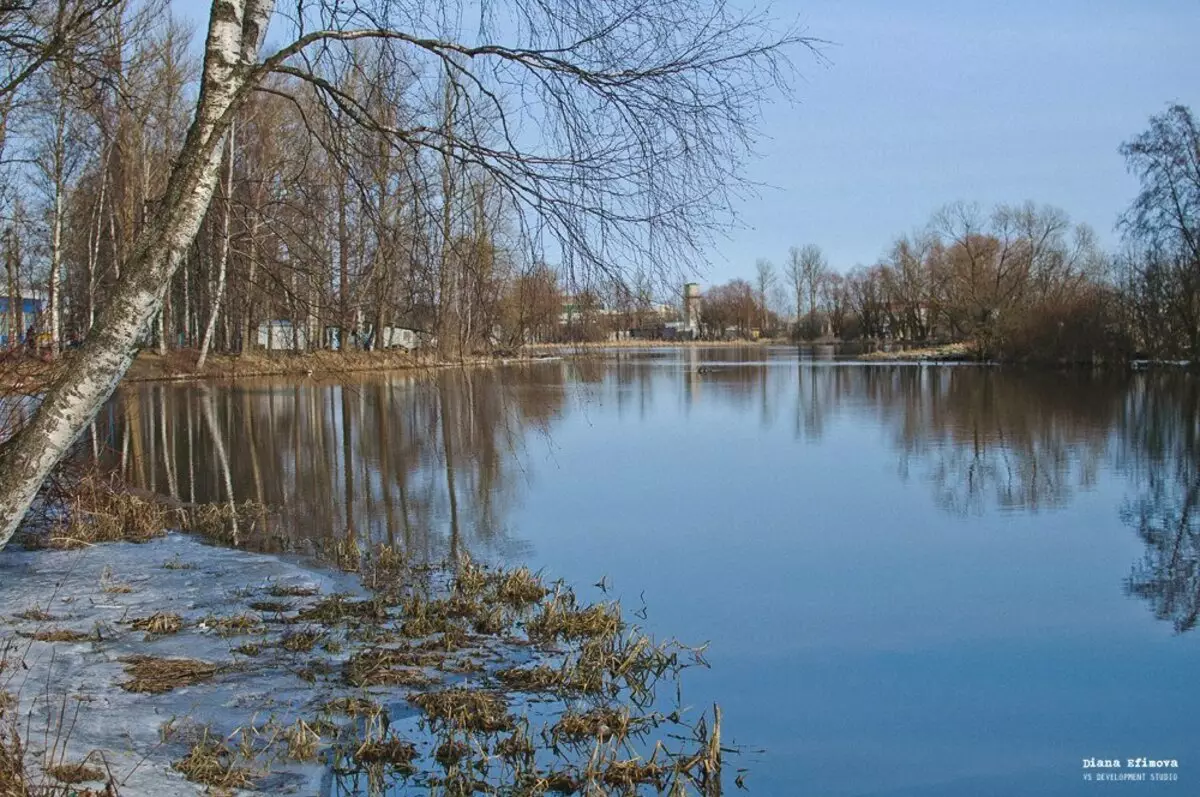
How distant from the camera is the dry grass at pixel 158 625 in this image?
6609 millimetres

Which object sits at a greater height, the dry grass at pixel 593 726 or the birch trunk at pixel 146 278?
the birch trunk at pixel 146 278

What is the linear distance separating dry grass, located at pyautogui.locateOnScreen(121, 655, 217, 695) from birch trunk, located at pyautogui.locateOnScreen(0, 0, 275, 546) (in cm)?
198

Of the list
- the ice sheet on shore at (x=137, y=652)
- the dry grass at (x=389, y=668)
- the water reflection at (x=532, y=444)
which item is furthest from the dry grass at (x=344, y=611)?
the water reflection at (x=532, y=444)

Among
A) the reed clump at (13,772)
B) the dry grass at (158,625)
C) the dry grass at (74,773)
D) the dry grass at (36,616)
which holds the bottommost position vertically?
the dry grass at (158,625)

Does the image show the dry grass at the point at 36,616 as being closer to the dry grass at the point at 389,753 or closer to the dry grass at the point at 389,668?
the dry grass at the point at 389,668

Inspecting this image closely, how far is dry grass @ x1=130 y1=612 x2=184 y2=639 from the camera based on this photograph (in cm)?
661

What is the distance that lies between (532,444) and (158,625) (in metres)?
12.4

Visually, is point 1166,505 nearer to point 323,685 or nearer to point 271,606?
point 271,606

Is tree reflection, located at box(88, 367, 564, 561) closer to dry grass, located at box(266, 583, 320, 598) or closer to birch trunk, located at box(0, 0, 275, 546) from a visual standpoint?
dry grass, located at box(266, 583, 320, 598)

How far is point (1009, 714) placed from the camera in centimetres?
607

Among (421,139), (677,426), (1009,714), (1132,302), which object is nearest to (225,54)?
(421,139)

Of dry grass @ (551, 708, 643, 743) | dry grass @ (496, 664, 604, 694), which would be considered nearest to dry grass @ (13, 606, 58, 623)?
dry grass @ (496, 664, 604, 694)

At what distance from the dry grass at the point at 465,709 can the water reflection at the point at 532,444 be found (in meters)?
1.43

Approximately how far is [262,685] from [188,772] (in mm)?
1403
